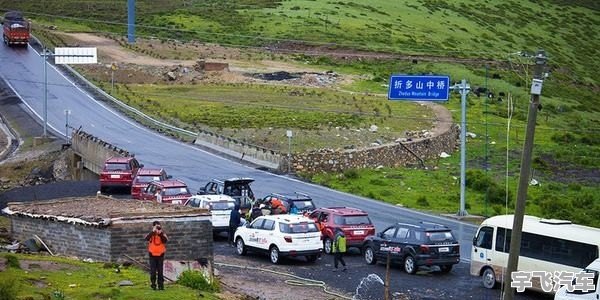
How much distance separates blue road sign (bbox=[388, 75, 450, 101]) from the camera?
4803cm

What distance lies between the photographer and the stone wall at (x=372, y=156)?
5712cm

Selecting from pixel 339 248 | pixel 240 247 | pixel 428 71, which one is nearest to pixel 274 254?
pixel 240 247

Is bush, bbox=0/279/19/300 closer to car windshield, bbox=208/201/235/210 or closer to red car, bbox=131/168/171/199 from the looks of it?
car windshield, bbox=208/201/235/210

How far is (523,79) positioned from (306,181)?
5257 centimetres

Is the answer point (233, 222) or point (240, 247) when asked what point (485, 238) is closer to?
point (240, 247)

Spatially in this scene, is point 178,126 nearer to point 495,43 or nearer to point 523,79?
point 523,79

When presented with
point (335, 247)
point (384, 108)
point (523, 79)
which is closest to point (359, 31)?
point (523, 79)

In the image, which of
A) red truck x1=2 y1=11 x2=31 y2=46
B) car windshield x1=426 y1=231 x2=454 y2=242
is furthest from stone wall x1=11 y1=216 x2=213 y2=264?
red truck x1=2 y1=11 x2=31 y2=46

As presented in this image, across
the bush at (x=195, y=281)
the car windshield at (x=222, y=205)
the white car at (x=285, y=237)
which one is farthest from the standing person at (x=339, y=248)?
the bush at (x=195, y=281)

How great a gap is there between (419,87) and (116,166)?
577 inches

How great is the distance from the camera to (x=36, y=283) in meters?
22.0

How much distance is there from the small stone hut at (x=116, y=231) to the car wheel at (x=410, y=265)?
763 cm

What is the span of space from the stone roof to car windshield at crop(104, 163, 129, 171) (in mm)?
18715

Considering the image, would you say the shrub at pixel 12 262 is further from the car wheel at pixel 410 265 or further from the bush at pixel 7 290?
the car wheel at pixel 410 265
